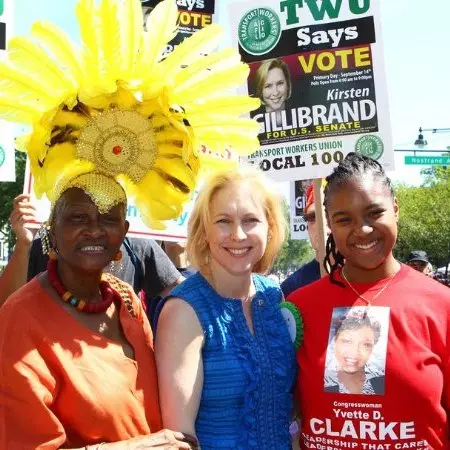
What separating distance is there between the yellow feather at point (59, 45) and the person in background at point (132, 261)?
1657 millimetres

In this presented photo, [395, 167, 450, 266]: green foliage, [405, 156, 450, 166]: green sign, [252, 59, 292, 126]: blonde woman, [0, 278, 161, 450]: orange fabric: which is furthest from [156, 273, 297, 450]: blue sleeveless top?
[395, 167, 450, 266]: green foliage

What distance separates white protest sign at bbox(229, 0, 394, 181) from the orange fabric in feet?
8.66

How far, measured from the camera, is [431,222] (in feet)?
130

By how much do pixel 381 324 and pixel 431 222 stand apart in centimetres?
3894

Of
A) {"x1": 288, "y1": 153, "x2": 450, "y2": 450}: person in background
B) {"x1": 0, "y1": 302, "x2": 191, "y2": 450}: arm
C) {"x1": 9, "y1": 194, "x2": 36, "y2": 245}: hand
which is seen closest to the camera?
{"x1": 0, "y1": 302, "x2": 191, "y2": 450}: arm

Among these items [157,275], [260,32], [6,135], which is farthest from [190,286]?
[260,32]

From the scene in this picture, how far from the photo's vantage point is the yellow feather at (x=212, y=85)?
2488 mm

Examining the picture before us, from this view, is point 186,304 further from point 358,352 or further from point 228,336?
point 358,352

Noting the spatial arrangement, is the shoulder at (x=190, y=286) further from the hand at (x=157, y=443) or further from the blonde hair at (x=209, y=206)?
the hand at (x=157, y=443)

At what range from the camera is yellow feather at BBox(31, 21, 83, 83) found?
2.28m

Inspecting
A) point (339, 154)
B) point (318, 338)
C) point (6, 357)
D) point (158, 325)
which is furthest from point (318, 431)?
point (339, 154)

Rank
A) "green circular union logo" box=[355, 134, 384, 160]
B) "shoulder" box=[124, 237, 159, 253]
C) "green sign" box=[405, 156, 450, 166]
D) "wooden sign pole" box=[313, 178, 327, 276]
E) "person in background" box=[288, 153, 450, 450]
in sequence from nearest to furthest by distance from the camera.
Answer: "person in background" box=[288, 153, 450, 450] → "wooden sign pole" box=[313, 178, 327, 276] → "shoulder" box=[124, 237, 159, 253] → "green circular union logo" box=[355, 134, 384, 160] → "green sign" box=[405, 156, 450, 166]

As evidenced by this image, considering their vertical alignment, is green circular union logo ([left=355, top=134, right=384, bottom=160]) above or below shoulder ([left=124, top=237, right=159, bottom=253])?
above

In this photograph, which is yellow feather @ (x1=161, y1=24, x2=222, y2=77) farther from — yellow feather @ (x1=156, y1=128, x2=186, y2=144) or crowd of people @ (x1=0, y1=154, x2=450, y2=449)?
crowd of people @ (x1=0, y1=154, x2=450, y2=449)
